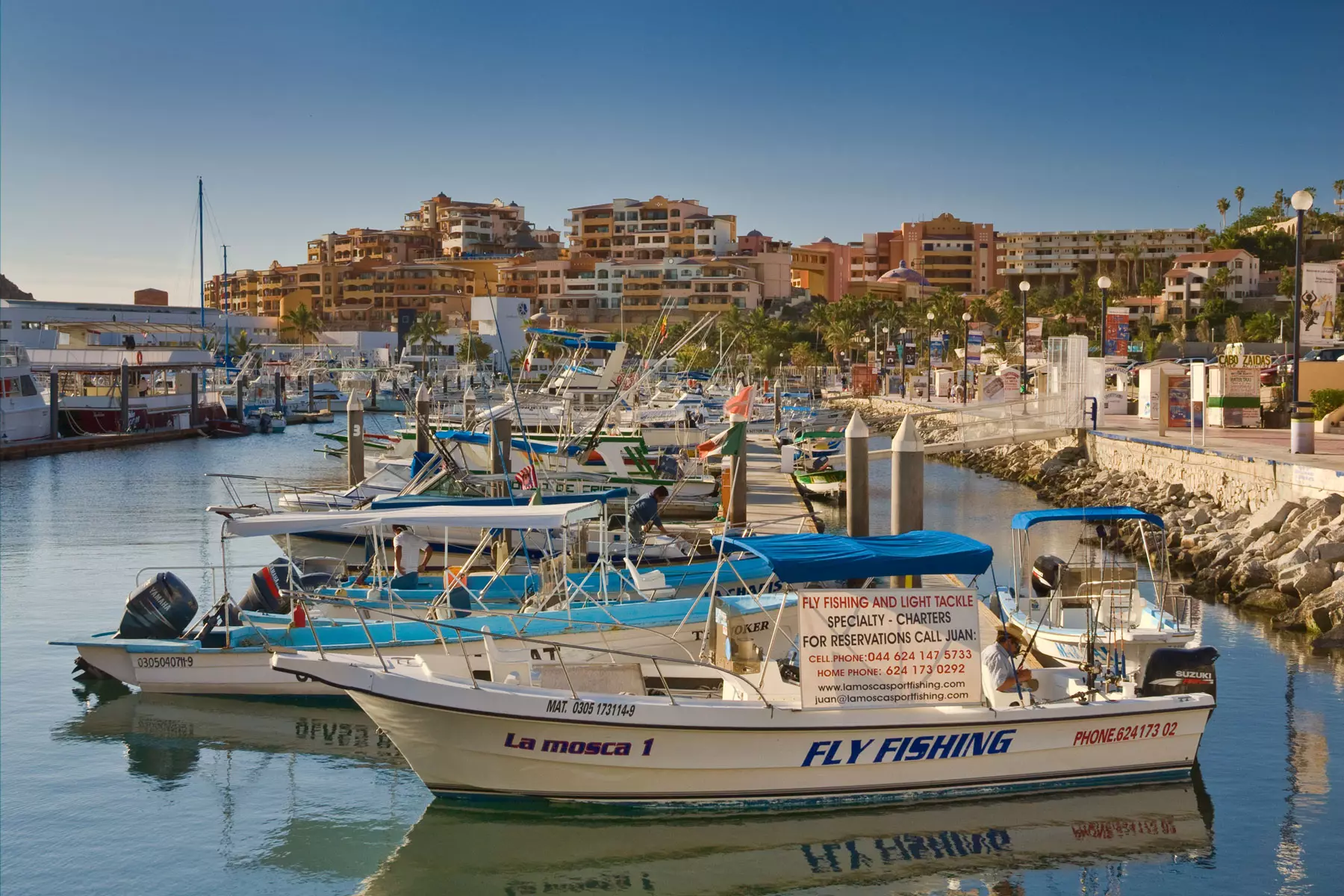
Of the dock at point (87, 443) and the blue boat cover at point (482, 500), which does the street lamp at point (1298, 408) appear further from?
the dock at point (87, 443)

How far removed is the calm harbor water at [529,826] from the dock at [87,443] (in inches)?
1759

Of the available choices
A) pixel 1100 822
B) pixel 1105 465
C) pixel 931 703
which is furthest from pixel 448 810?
pixel 1105 465

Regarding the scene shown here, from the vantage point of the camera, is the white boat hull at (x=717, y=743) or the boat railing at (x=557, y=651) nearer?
the white boat hull at (x=717, y=743)

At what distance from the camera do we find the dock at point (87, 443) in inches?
2323

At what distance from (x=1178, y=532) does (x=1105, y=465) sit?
11526 millimetres

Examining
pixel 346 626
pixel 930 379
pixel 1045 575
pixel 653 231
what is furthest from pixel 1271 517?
pixel 653 231

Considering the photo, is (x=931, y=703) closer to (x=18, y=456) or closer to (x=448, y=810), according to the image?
(x=448, y=810)

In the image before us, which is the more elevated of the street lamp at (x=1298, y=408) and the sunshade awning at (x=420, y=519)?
the street lamp at (x=1298, y=408)

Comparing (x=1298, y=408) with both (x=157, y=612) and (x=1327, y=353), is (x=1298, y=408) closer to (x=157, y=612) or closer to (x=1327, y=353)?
(x=157, y=612)

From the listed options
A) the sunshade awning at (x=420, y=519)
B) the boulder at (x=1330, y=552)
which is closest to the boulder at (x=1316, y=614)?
the boulder at (x=1330, y=552)

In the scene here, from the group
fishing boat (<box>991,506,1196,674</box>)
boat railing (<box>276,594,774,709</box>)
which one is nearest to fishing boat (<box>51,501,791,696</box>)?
boat railing (<box>276,594,774,709</box>)

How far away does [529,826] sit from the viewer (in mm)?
13586

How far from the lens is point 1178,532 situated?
28.5m

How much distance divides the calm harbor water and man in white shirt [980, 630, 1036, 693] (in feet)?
4.39
